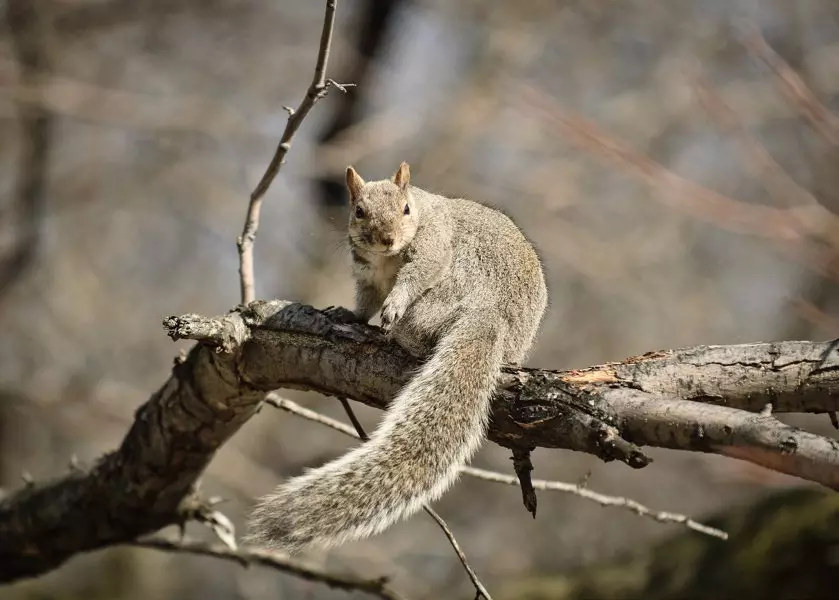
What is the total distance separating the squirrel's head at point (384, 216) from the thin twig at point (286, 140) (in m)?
0.26

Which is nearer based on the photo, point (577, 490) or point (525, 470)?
point (525, 470)

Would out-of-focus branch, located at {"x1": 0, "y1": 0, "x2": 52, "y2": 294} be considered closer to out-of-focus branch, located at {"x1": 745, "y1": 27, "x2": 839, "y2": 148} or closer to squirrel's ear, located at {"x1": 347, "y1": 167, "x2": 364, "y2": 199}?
squirrel's ear, located at {"x1": 347, "y1": 167, "x2": 364, "y2": 199}

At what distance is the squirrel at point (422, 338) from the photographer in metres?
1.69

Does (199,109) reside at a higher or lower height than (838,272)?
higher

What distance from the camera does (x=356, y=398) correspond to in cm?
197

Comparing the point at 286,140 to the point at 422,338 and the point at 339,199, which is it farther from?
the point at 339,199

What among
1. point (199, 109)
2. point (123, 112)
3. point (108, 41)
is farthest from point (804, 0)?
point (108, 41)

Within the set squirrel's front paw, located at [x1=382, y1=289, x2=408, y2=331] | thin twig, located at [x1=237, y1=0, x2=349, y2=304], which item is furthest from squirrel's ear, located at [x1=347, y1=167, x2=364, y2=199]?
squirrel's front paw, located at [x1=382, y1=289, x2=408, y2=331]

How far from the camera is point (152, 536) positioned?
2.88m

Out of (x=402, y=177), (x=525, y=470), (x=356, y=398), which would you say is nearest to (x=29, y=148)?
(x=402, y=177)

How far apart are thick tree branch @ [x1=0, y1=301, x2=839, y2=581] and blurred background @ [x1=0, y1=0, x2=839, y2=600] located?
2618 mm

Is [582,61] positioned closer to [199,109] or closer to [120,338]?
[199,109]

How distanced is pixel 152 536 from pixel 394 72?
14.5ft

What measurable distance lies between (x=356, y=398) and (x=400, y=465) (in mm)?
230
